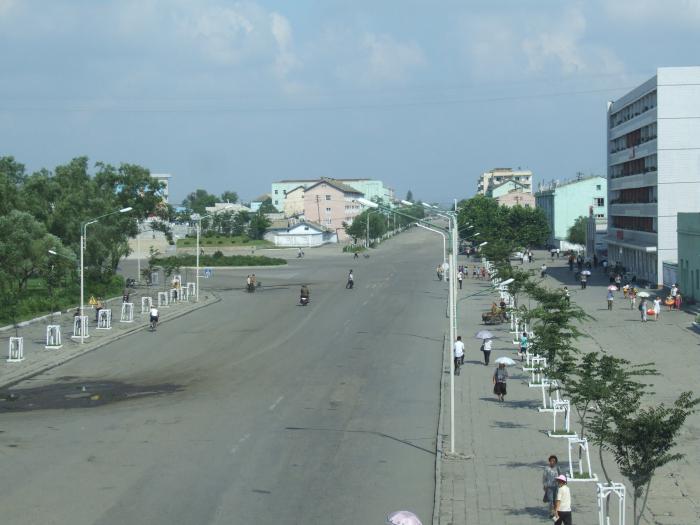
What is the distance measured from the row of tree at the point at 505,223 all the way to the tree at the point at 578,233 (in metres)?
3.42

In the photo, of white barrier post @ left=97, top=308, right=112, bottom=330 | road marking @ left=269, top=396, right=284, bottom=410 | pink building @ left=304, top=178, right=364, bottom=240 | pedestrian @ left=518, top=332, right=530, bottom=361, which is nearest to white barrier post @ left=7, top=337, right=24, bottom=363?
white barrier post @ left=97, top=308, right=112, bottom=330

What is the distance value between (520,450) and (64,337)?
2682 centimetres

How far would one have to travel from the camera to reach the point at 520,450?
21.1 metres

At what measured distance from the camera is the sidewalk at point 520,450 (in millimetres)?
16578

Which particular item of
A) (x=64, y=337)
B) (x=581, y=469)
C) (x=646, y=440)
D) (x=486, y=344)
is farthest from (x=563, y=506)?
(x=64, y=337)

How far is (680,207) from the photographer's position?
65062 mm

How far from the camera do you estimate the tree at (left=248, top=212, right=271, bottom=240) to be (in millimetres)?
149250

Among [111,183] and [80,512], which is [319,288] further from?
[80,512]

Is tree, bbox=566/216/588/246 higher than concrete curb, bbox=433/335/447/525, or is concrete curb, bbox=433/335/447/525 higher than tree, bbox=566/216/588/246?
tree, bbox=566/216/588/246

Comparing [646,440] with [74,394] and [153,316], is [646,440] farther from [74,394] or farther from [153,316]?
[153,316]

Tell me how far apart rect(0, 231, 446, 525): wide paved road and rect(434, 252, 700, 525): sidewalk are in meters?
0.69

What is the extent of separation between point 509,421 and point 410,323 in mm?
23730

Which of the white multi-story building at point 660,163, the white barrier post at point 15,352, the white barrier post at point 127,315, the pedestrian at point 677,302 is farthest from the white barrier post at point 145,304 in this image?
the white multi-story building at point 660,163

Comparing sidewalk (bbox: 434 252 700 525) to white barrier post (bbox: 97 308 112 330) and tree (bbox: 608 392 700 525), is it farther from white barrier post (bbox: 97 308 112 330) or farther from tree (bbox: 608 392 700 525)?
white barrier post (bbox: 97 308 112 330)
